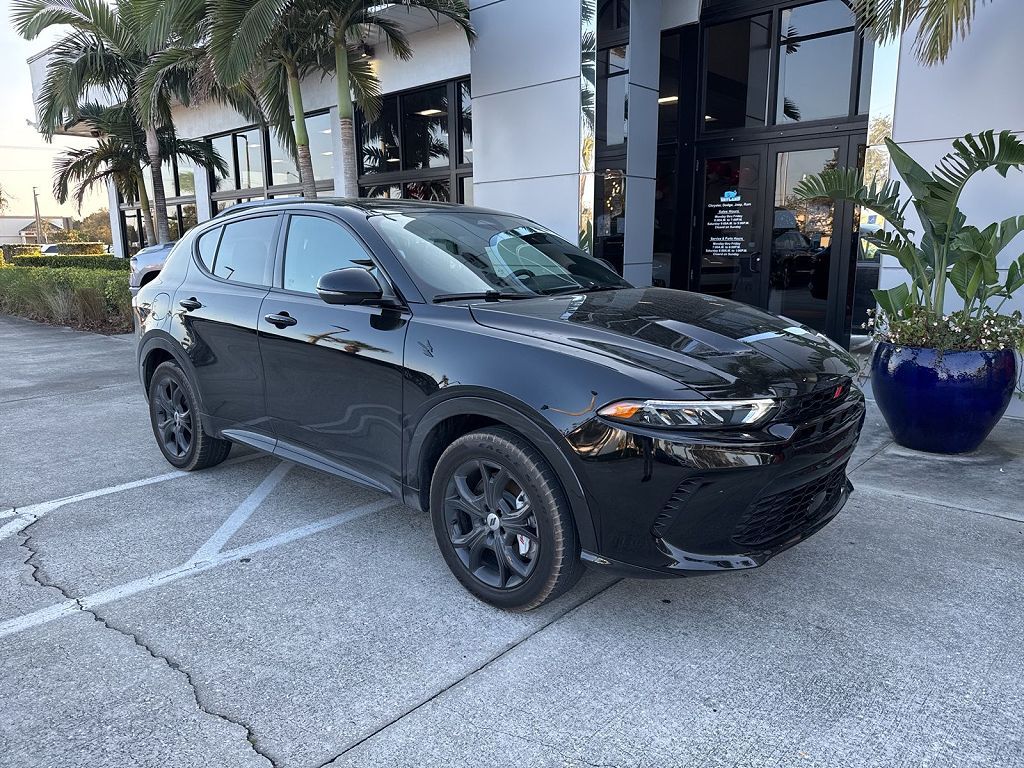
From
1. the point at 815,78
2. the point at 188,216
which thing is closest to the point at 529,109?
the point at 815,78

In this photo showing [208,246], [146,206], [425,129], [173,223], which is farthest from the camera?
[146,206]

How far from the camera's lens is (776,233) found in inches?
359

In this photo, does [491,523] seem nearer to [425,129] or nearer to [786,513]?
[786,513]

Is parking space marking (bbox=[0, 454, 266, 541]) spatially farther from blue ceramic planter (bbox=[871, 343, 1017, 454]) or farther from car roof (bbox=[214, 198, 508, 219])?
blue ceramic planter (bbox=[871, 343, 1017, 454])

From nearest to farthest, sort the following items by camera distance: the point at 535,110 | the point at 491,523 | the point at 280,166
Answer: the point at 491,523
the point at 535,110
the point at 280,166

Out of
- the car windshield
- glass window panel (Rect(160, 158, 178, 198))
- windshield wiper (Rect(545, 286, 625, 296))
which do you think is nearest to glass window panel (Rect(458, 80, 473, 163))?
the car windshield

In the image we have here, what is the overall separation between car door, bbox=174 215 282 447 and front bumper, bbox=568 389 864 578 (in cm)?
227

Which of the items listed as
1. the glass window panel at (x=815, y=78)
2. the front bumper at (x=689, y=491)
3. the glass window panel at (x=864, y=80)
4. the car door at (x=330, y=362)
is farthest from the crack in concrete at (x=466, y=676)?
the glass window panel at (x=815, y=78)

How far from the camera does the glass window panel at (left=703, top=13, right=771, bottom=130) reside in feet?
29.6

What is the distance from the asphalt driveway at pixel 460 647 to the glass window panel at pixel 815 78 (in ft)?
18.2

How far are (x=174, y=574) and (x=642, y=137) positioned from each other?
7.64m

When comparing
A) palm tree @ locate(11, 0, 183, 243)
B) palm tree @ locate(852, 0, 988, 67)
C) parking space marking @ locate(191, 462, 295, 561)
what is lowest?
parking space marking @ locate(191, 462, 295, 561)

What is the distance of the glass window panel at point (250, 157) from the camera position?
56.2 ft

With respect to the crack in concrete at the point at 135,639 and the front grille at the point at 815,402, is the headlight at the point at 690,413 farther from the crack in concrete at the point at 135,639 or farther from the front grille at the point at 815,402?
the crack in concrete at the point at 135,639
